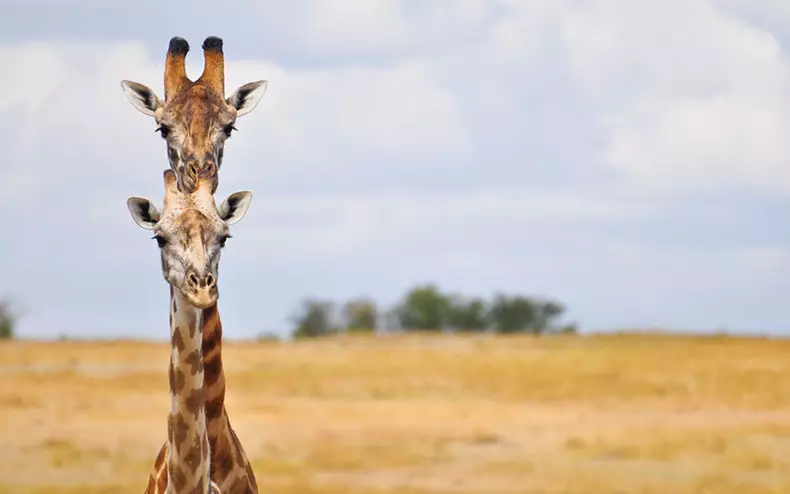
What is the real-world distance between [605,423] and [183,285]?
102ft

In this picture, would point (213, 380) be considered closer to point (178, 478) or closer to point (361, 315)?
point (178, 478)

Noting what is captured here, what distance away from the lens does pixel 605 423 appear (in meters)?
36.8

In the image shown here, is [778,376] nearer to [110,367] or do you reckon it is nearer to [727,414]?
[727,414]

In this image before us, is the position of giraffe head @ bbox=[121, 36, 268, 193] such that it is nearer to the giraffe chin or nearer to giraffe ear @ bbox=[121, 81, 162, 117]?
giraffe ear @ bbox=[121, 81, 162, 117]

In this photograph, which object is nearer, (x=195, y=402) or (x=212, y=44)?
(x=195, y=402)

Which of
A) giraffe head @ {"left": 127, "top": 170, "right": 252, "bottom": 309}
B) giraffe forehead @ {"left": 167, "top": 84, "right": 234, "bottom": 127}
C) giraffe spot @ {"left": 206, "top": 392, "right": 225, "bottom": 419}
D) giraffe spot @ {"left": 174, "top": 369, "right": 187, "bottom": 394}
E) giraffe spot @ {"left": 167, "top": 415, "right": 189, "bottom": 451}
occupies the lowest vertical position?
giraffe spot @ {"left": 167, "top": 415, "right": 189, "bottom": 451}

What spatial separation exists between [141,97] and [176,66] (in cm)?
24

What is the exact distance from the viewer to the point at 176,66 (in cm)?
804

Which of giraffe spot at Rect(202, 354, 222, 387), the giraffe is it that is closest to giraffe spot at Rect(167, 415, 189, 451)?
the giraffe

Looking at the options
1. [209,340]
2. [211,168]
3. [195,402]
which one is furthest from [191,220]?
[209,340]

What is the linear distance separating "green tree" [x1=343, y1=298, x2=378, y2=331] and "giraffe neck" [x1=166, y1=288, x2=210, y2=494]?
7206 cm

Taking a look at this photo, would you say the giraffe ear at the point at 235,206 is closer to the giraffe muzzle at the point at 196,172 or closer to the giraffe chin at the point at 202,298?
the giraffe muzzle at the point at 196,172

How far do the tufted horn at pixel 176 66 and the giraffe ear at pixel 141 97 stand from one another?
0.08 metres

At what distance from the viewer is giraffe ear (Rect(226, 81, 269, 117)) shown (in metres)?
8.18
